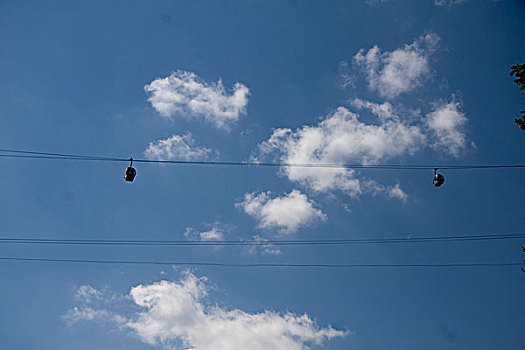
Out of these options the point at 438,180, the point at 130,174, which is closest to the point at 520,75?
the point at 438,180

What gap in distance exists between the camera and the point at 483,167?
26.2m

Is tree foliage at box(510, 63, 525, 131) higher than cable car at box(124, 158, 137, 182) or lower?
higher

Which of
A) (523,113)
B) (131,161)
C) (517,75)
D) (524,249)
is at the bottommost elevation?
(524,249)

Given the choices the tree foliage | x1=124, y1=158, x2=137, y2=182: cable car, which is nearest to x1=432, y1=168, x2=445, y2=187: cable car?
the tree foliage

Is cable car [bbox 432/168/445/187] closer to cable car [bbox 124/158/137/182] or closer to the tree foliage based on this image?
the tree foliage

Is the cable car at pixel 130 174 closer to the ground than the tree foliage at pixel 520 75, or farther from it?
closer to the ground

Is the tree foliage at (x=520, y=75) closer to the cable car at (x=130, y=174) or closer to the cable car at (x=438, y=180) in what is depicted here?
Answer: the cable car at (x=438, y=180)

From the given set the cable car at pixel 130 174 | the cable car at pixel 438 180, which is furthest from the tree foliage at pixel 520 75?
the cable car at pixel 130 174

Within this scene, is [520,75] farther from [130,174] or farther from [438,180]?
[130,174]

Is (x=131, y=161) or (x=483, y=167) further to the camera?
(x=483, y=167)

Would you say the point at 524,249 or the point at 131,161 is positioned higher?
the point at 131,161

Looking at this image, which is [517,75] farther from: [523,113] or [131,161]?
[131,161]

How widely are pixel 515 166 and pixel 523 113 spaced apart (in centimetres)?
308

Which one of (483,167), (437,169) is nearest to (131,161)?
(437,169)
